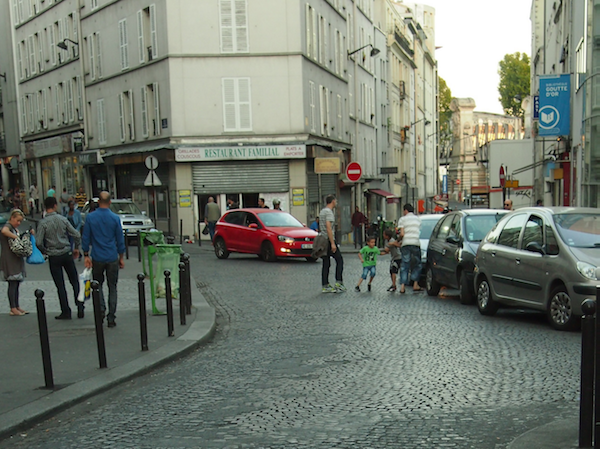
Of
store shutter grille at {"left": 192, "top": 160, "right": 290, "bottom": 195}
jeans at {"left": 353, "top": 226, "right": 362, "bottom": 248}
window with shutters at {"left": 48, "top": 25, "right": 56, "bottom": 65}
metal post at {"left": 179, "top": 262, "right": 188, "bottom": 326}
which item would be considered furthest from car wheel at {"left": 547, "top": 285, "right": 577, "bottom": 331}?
window with shutters at {"left": 48, "top": 25, "right": 56, "bottom": 65}

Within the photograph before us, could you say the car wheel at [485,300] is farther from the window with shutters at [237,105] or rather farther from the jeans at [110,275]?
the window with shutters at [237,105]

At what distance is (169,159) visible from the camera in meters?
33.4

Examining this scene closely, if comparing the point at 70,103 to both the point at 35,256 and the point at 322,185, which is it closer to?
the point at 322,185

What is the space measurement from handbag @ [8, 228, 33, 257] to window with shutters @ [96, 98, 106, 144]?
95.4ft

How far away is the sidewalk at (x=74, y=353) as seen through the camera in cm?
665

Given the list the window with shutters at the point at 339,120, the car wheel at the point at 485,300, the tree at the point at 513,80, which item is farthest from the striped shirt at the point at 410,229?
the tree at the point at 513,80

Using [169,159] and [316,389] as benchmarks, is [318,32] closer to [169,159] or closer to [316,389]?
[169,159]

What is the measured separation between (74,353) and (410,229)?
808 cm

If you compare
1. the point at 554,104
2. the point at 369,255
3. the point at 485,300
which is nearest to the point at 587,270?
the point at 485,300

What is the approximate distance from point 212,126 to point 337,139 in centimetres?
911

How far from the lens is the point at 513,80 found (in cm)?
9462

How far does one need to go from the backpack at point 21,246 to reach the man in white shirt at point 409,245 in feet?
22.6

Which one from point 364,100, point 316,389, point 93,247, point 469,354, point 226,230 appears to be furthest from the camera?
point 364,100

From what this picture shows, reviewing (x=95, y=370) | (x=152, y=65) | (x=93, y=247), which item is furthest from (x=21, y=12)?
(x=95, y=370)
